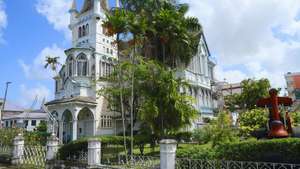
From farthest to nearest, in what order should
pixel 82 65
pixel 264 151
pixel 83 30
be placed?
1. pixel 83 30
2. pixel 82 65
3. pixel 264 151

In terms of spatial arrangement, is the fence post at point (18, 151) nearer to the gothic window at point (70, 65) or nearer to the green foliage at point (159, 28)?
the green foliage at point (159, 28)

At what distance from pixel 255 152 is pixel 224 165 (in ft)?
3.84

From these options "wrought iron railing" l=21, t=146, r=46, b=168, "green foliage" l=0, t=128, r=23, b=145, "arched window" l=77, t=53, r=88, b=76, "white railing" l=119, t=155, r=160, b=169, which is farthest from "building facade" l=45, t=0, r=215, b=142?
"white railing" l=119, t=155, r=160, b=169

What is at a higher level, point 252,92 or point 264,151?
point 252,92

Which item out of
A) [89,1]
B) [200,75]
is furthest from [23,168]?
[89,1]

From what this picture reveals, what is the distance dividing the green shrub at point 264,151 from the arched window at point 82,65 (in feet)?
95.8

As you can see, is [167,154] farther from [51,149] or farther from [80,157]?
[51,149]

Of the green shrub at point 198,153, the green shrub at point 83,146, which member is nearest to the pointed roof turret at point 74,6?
the green shrub at point 83,146

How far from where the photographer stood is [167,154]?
1027cm

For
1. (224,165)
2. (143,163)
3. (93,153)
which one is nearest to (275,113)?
(224,165)

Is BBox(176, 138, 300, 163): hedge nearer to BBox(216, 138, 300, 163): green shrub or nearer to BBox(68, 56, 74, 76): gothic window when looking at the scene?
BBox(216, 138, 300, 163): green shrub

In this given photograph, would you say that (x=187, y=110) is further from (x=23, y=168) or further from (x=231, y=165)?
(x=23, y=168)

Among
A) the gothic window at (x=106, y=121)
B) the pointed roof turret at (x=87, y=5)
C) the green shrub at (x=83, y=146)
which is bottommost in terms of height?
the green shrub at (x=83, y=146)

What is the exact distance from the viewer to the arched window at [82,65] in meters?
36.8
